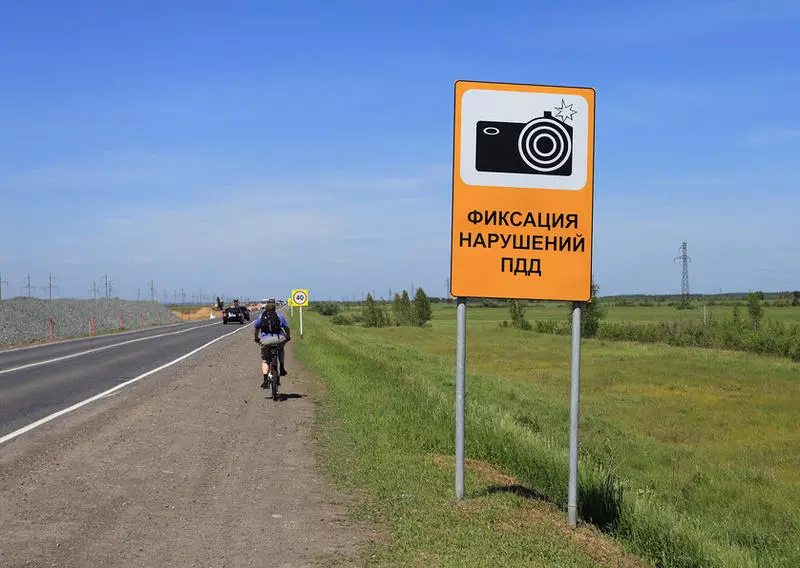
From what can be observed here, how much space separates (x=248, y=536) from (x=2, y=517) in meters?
2.24

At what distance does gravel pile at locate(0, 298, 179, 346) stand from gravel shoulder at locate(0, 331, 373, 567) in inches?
1274

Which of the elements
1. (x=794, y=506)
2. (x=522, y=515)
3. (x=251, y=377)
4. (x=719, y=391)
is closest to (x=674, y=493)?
(x=794, y=506)

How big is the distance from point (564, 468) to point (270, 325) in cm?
758

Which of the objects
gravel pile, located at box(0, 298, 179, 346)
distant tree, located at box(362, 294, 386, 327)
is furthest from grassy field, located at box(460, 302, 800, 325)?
gravel pile, located at box(0, 298, 179, 346)

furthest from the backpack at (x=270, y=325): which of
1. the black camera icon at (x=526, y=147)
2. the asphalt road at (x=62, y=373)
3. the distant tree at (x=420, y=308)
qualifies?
the distant tree at (x=420, y=308)

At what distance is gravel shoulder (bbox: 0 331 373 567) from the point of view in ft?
18.0

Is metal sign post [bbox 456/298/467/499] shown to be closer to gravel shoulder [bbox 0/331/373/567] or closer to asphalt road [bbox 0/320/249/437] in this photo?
gravel shoulder [bbox 0/331/373/567]

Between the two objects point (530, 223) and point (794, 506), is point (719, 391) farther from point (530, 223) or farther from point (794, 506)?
point (530, 223)

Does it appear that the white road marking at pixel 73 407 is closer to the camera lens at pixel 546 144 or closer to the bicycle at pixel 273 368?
the bicycle at pixel 273 368

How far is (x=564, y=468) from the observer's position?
848 cm

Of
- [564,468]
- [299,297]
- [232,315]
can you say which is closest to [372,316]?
[232,315]

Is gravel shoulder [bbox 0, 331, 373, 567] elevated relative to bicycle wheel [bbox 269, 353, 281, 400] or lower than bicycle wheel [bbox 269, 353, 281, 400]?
lower

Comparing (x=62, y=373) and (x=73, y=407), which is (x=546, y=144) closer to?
(x=73, y=407)

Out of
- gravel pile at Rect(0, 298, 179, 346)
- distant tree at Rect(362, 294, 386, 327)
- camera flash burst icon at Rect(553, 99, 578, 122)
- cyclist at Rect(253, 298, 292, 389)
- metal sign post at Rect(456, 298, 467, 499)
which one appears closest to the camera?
camera flash burst icon at Rect(553, 99, 578, 122)
